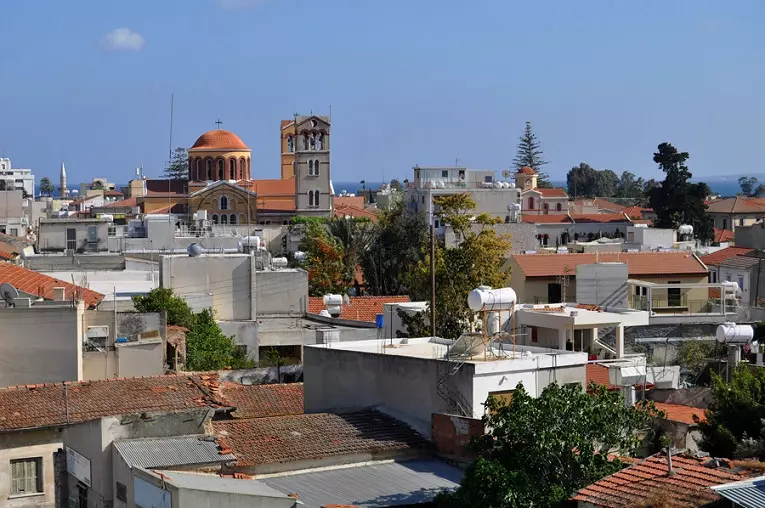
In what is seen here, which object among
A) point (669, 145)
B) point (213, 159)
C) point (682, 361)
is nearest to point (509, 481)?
point (682, 361)

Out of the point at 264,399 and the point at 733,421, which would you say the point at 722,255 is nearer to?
the point at 264,399

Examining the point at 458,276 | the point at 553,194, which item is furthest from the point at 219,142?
the point at 458,276

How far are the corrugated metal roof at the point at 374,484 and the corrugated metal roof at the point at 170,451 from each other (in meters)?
0.71

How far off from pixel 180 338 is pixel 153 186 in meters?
85.4

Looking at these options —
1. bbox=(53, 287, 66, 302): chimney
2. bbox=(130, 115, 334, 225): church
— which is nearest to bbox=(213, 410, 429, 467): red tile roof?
bbox=(53, 287, 66, 302): chimney

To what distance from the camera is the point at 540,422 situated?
1535 cm

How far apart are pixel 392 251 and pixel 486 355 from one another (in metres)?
42.7

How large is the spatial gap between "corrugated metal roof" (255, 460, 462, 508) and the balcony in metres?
14.3

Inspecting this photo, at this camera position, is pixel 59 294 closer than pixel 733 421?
No

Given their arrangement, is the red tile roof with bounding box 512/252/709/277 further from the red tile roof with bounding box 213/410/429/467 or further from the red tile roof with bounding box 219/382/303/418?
the red tile roof with bounding box 213/410/429/467

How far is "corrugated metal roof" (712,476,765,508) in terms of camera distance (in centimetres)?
1250

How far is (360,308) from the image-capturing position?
137 ft

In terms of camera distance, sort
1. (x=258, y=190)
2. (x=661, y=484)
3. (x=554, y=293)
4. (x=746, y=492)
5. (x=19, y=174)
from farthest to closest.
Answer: (x=19, y=174)
(x=258, y=190)
(x=554, y=293)
(x=661, y=484)
(x=746, y=492)

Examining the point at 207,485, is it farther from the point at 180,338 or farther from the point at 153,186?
the point at 153,186
